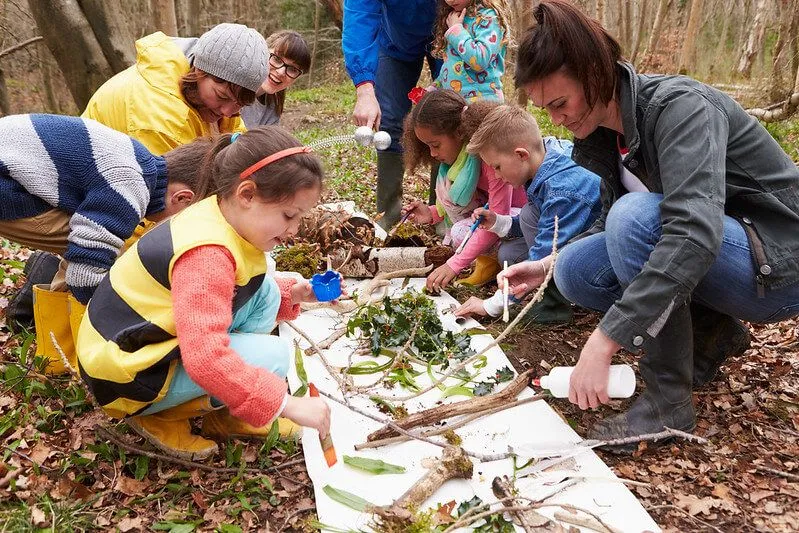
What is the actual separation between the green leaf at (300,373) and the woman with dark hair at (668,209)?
97 cm

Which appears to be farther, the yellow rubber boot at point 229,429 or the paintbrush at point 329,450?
the yellow rubber boot at point 229,429

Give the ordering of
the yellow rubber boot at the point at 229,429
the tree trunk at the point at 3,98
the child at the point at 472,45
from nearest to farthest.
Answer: the yellow rubber boot at the point at 229,429
the child at the point at 472,45
the tree trunk at the point at 3,98

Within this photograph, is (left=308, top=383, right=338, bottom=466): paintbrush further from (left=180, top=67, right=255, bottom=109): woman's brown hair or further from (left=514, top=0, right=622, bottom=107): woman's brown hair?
(left=180, top=67, right=255, bottom=109): woman's brown hair

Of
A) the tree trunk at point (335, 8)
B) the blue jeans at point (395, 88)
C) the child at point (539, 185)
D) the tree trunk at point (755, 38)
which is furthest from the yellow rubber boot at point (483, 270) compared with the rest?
the tree trunk at point (755, 38)

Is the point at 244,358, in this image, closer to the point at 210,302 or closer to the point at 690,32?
the point at 210,302

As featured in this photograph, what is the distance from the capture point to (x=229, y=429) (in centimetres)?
189

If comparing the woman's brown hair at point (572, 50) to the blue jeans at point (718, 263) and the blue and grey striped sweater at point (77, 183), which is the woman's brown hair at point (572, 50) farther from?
the blue and grey striped sweater at point (77, 183)

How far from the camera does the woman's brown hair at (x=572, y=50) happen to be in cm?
167

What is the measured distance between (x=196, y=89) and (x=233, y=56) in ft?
0.85

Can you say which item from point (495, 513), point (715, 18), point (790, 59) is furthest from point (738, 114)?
point (715, 18)

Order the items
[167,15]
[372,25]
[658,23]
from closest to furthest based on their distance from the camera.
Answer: [372,25], [167,15], [658,23]

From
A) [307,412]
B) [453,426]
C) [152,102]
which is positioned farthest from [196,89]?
[453,426]

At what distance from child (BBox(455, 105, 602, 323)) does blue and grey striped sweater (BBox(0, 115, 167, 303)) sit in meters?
1.44

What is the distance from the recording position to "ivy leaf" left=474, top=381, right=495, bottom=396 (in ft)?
6.74
